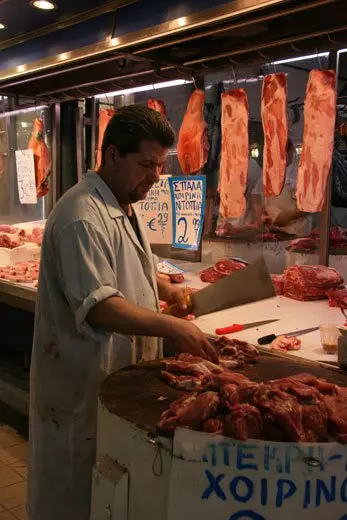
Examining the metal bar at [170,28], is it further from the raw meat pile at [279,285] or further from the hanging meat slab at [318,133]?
the raw meat pile at [279,285]

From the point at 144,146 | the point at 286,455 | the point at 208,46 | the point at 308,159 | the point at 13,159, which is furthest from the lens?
the point at 13,159

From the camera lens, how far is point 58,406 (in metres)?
2.51

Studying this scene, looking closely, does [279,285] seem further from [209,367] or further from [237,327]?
[209,367]

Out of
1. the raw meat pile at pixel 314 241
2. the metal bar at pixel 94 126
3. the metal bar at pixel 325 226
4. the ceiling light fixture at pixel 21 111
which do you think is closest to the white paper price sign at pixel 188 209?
the metal bar at pixel 325 226

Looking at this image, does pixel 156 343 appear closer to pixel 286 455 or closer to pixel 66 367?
pixel 66 367

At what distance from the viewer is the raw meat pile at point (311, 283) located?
13.4 feet

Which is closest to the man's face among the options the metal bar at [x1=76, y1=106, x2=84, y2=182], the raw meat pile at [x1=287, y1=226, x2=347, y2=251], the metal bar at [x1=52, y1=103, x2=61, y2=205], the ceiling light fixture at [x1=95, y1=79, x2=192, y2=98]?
the ceiling light fixture at [x1=95, y1=79, x2=192, y2=98]

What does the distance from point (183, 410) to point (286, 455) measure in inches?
13.4

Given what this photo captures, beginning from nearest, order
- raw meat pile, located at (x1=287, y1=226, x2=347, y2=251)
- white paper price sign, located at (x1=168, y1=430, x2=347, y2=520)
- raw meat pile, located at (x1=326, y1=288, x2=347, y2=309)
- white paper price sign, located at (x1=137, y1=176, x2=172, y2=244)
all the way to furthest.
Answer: white paper price sign, located at (x1=168, y1=430, x2=347, y2=520) < raw meat pile, located at (x1=326, y1=288, x2=347, y2=309) < white paper price sign, located at (x1=137, y1=176, x2=172, y2=244) < raw meat pile, located at (x1=287, y1=226, x2=347, y2=251)

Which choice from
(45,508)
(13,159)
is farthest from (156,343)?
(13,159)

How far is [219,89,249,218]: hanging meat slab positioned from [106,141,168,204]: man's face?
1.90m

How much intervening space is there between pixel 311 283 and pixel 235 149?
3.91ft

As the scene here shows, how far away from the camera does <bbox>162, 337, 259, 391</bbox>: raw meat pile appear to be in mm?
2034

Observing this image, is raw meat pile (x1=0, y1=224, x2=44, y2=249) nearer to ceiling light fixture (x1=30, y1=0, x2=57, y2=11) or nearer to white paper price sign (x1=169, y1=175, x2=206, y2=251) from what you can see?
white paper price sign (x1=169, y1=175, x2=206, y2=251)
